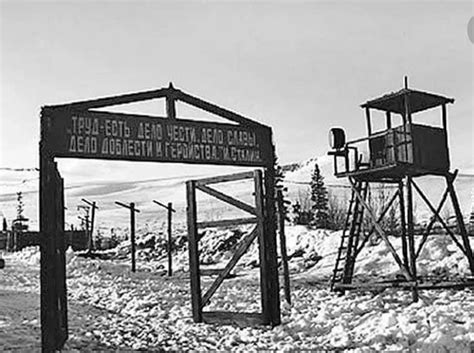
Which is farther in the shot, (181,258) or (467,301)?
(181,258)

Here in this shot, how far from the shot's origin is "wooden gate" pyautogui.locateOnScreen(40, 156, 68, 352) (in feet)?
29.9

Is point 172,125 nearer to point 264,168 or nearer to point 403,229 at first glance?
point 264,168

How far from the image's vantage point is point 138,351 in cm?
967

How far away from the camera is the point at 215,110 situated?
11.9 metres

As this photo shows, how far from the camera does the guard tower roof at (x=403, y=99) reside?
16.1m

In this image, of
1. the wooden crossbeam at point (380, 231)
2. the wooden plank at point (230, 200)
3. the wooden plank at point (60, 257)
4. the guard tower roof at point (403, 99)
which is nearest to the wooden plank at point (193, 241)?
the wooden plank at point (230, 200)

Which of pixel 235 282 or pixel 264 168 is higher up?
pixel 264 168

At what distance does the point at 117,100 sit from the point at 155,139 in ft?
2.82

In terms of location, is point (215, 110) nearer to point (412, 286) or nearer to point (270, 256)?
point (270, 256)

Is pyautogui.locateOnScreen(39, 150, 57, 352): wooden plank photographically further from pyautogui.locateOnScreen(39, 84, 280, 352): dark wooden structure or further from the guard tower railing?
the guard tower railing

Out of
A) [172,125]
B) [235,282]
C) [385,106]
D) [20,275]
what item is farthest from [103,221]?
[172,125]

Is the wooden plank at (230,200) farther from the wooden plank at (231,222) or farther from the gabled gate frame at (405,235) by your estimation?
the gabled gate frame at (405,235)

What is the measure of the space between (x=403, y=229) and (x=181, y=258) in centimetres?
1912

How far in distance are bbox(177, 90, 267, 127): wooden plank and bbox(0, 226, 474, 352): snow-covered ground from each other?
3527 mm
